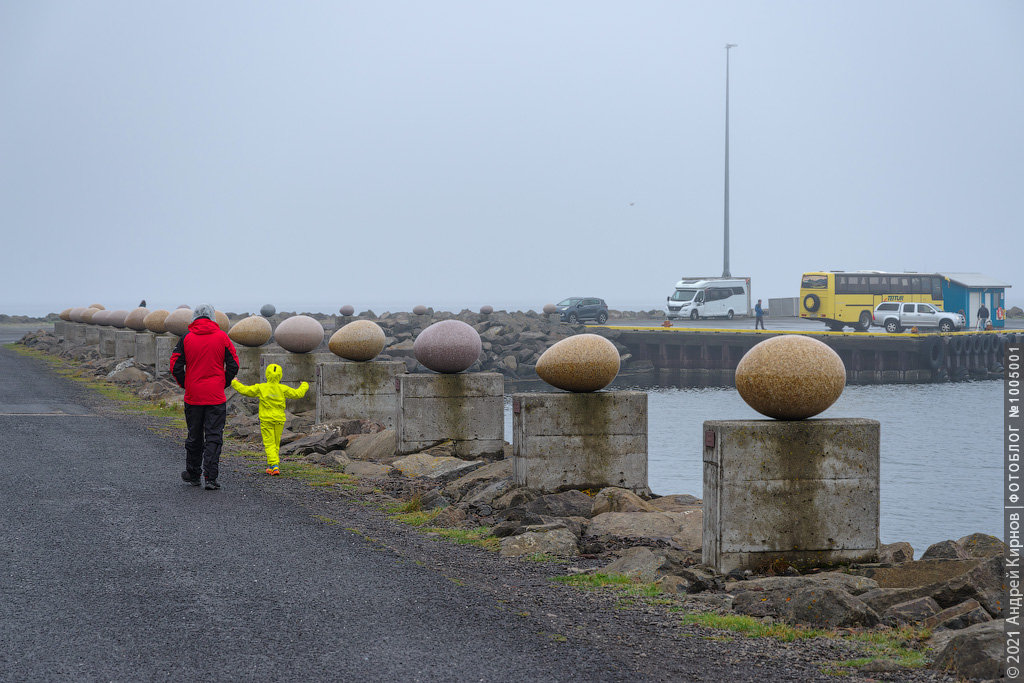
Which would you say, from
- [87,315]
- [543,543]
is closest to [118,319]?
[87,315]

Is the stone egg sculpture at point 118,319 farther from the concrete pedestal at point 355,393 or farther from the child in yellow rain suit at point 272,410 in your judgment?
the child in yellow rain suit at point 272,410

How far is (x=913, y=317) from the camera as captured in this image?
57531 mm

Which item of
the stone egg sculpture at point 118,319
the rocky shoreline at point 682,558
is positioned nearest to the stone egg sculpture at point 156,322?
the stone egg sculpture at point 118,319

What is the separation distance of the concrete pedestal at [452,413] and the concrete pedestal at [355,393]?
10.2 feet

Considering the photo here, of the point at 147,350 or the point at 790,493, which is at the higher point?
the point at 147,350

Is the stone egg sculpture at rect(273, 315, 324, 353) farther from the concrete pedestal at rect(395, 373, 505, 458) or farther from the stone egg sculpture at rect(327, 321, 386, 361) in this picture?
the concrete pedestal at rect(395, 373, 505, 458)

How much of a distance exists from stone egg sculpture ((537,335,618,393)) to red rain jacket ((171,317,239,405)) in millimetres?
3560

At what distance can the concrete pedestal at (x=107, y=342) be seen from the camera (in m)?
31.9

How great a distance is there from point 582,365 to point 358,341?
6418 mm

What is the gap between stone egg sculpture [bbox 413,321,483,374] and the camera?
13.5m

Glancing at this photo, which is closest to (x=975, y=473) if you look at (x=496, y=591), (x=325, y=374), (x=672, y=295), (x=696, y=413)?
(x=696, y=413)

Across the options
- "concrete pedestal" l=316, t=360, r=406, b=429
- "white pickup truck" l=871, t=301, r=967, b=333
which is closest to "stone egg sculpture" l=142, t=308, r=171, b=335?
"concrete pedestal" l=316, t=360, r=406, b=429

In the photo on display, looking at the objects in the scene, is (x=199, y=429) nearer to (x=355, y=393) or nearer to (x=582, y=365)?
(x=582, y=365)

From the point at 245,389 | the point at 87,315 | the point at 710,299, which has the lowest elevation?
the point at 245,389
